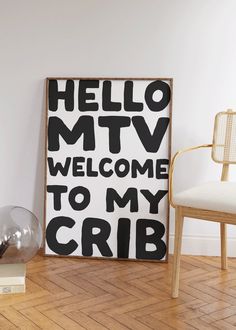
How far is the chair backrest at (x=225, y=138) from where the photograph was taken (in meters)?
3.12

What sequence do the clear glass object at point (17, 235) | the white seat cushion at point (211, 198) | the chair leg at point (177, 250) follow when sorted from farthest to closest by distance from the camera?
the clear glass object at point (17, 235) < the chair leg at point (177, 250) < the white seat cushion at point (211, 198)

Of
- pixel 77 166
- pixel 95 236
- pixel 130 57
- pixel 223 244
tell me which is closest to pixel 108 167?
pixel 77 166

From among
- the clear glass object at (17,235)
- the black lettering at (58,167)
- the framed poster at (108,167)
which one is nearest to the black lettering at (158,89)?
the framed poster at (108,167)

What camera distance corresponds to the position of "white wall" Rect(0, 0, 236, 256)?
3311mm

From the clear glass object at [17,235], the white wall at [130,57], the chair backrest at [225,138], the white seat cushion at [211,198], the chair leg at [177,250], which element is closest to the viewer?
the white seat cushion at [211,198]

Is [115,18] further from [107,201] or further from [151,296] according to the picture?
[151,296]

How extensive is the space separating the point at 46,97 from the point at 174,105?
0.71 m

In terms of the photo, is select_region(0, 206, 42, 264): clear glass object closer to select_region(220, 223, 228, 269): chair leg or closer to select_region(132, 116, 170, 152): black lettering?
select_region(132, 116, 170, 152): black lettering

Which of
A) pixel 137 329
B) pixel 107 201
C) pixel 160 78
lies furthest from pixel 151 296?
pixel 160 78

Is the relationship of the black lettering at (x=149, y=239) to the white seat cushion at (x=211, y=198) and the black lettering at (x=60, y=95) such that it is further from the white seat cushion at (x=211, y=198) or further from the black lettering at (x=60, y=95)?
the black lettering at (x=60, y=95)

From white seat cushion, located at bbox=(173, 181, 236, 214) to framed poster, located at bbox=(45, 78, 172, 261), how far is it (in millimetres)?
568

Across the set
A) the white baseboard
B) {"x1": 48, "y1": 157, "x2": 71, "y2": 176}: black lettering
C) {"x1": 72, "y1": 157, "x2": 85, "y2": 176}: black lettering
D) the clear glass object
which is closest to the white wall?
the white baseboard

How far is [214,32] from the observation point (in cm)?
330

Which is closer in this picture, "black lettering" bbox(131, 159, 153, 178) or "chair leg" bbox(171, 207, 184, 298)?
"chair leg" bbox(171, 207, 184, 298)
